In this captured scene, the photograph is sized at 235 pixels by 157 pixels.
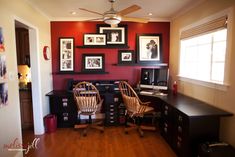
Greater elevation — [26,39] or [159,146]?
[26,39]

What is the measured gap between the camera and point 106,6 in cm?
313

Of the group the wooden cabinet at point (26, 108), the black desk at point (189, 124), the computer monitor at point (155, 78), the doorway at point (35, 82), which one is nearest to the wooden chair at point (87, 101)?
the doorway at point (35, 82)

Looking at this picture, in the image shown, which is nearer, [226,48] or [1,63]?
[1,63]

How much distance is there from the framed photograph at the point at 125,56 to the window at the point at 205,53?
3.76ft

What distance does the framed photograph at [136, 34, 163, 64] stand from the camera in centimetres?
414

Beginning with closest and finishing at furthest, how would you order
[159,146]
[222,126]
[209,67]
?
[222,126]
[209,67]
[159,146]

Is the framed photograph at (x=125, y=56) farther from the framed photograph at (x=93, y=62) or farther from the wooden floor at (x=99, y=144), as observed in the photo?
the wooden floor at (x=99, y=144)

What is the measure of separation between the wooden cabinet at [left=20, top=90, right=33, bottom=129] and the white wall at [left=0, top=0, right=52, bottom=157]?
0.29 metres

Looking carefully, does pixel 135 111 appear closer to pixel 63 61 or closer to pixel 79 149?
pixel 79 149

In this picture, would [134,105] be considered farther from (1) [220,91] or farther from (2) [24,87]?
(2) [24,87]

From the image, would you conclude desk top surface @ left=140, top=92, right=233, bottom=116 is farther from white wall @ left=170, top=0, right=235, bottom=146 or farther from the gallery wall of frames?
the gallery wall of frames

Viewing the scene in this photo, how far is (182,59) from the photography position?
3.57 m

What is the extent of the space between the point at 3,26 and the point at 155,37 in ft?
10.1

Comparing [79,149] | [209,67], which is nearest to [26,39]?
[79,149]
